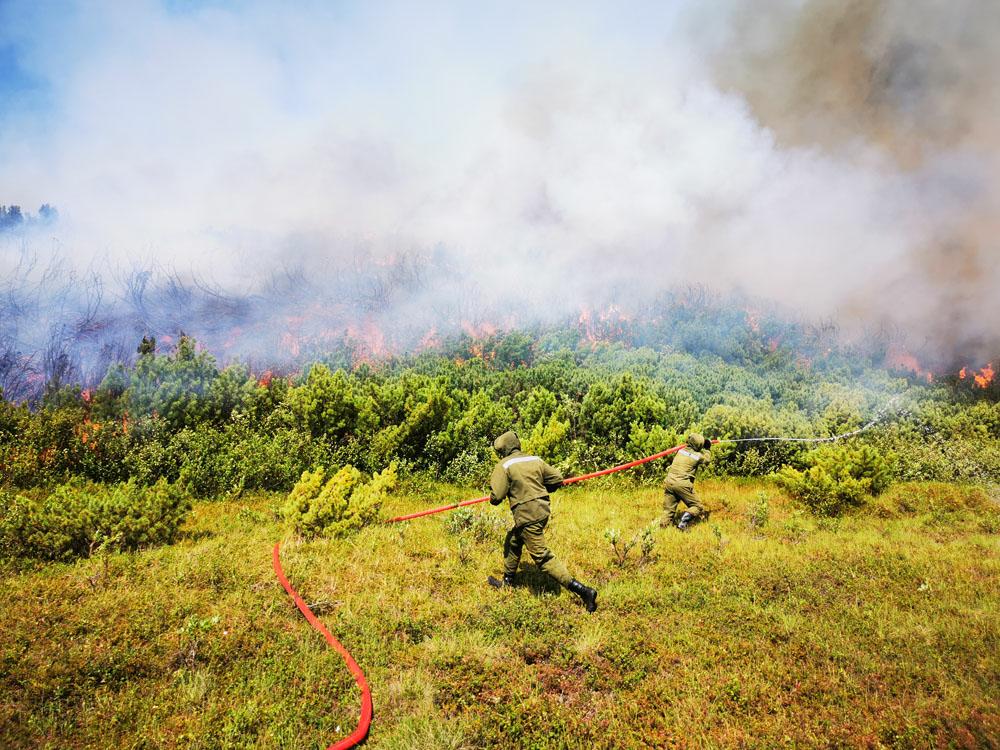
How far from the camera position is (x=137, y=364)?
13539mm

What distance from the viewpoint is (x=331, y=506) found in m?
8.55

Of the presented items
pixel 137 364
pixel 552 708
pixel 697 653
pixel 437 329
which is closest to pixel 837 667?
pixel 697 653

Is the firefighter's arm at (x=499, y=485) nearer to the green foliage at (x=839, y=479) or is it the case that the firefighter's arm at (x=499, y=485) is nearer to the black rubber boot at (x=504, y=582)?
the black rubber boot at (x=504, y=582)

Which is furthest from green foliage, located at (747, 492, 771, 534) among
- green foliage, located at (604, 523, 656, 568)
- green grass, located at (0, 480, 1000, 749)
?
green foliage, located at (604, 523, 656, 568)

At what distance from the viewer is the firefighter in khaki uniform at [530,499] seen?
6328 millimetres

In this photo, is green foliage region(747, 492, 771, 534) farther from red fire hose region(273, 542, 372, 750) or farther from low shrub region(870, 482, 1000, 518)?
red fire hose region(273, 542, 372, 750)

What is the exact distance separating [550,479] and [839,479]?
8318 millimetres

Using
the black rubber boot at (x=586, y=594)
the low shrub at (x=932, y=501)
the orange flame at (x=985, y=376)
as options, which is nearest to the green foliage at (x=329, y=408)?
the black rubber boot at (x=586, y=594)

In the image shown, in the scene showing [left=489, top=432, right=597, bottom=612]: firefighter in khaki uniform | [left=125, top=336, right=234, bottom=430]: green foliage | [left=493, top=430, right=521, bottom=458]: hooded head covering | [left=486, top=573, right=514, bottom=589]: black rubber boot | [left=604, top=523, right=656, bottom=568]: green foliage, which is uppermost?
[left=493, top=430, right=521, bottom=458]: hooded head covering

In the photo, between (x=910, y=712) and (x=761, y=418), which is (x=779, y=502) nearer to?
(x=761, y=418)

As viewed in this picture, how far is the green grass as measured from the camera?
14.1 ft

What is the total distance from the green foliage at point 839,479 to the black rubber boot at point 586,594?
727 cm

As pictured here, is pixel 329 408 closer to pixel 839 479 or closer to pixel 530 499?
pixel 530 499

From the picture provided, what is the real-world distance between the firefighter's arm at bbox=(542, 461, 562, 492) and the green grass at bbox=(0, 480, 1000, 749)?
148 centimetres
